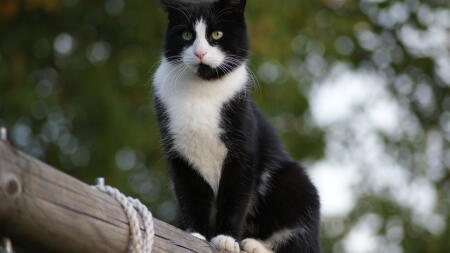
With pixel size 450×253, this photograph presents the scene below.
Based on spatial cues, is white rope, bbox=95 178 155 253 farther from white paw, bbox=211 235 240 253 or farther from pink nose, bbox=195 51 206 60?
pink nose, bbox=195 51 206 60

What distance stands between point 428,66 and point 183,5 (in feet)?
15.3

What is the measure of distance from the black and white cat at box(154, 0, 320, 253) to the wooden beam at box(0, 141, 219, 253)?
36.7 inches

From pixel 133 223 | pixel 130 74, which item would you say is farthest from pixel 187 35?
pixel 130 74

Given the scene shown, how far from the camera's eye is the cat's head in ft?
9.43

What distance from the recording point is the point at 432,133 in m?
7.43

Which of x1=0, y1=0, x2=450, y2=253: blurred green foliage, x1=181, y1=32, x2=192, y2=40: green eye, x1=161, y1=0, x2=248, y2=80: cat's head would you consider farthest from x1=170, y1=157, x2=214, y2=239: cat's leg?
x1=0, y1=0, x2=450, y2=253: blurred green foliage

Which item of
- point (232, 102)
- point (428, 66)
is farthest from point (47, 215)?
point (428, 66)

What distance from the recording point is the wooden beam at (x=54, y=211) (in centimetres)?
146

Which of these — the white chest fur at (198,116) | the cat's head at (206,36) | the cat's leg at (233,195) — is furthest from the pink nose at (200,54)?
the cat's leg at (233,195)

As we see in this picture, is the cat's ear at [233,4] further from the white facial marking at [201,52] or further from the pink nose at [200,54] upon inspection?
the pink nose at [200,54]

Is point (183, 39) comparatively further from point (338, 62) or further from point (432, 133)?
point (432, 133)

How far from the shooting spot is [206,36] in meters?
2.91

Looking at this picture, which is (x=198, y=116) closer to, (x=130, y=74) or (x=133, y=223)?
(x=133, y=223)

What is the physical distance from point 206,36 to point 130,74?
9.52ft
